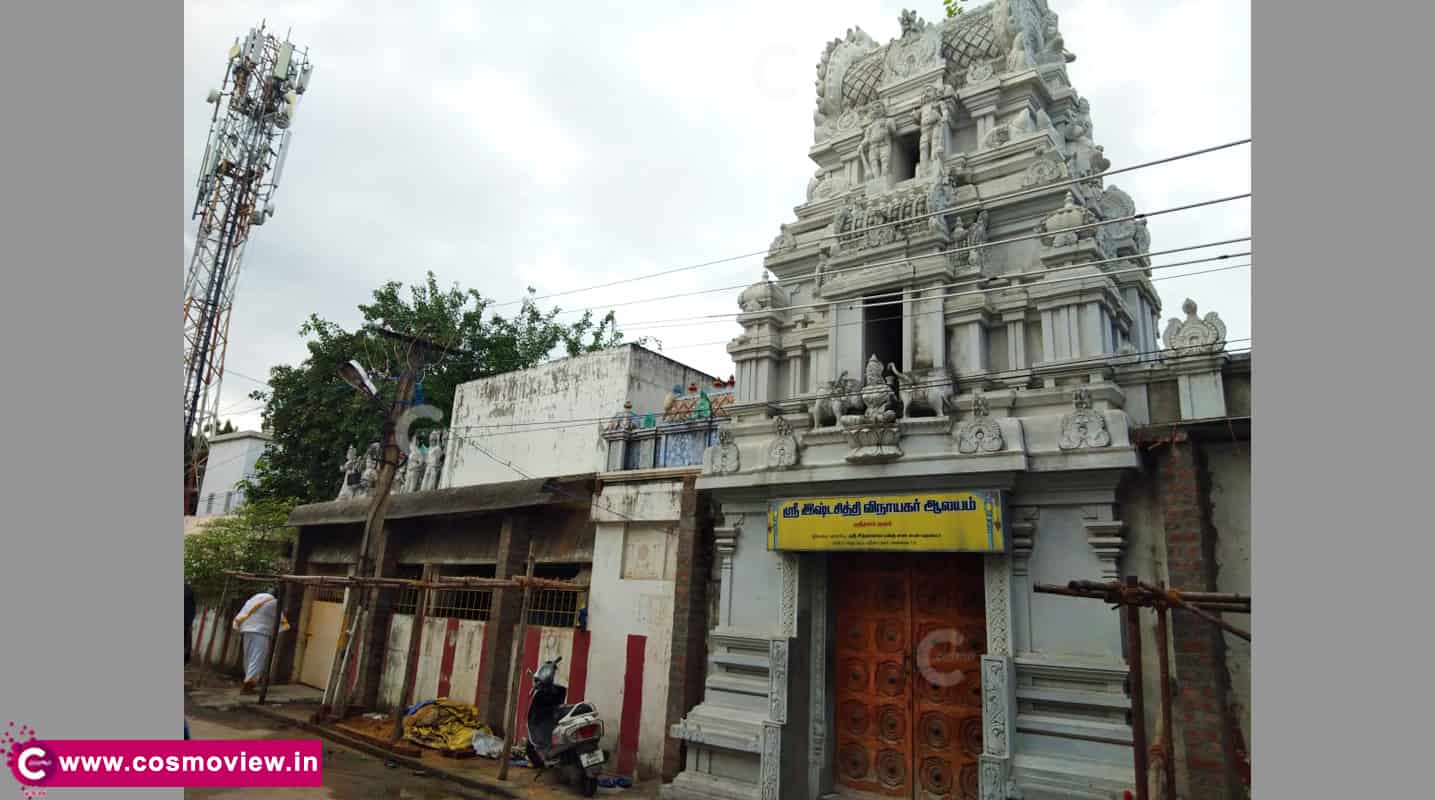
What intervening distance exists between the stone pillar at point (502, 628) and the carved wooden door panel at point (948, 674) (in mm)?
7219

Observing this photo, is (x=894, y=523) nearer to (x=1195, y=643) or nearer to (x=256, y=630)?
(x=1195, y=643)

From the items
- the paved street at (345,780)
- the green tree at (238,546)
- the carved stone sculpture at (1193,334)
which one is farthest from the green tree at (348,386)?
the carved stone sculpture at (1193,334)

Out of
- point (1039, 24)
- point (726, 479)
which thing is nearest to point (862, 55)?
point (1039, 24)

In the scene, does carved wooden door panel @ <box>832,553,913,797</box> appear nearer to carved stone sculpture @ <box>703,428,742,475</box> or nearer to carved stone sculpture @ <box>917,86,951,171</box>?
carved stone sculpture @ <box>703,428,742,475</box>

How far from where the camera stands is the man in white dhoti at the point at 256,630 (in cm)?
1814

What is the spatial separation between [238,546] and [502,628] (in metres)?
11.3

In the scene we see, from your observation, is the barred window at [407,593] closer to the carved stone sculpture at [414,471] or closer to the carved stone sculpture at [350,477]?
the carved stone sculpture at [414,471]

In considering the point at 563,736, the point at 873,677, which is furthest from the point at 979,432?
the point at 563,736

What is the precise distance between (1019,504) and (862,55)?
8.55 metres

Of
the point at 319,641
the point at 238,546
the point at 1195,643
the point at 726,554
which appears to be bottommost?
the point at 319,641

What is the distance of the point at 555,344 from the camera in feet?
99.7

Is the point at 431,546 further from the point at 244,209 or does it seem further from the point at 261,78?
the point at 261,78

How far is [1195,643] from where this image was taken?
7.53 meters

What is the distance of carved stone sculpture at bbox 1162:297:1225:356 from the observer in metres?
8.38
